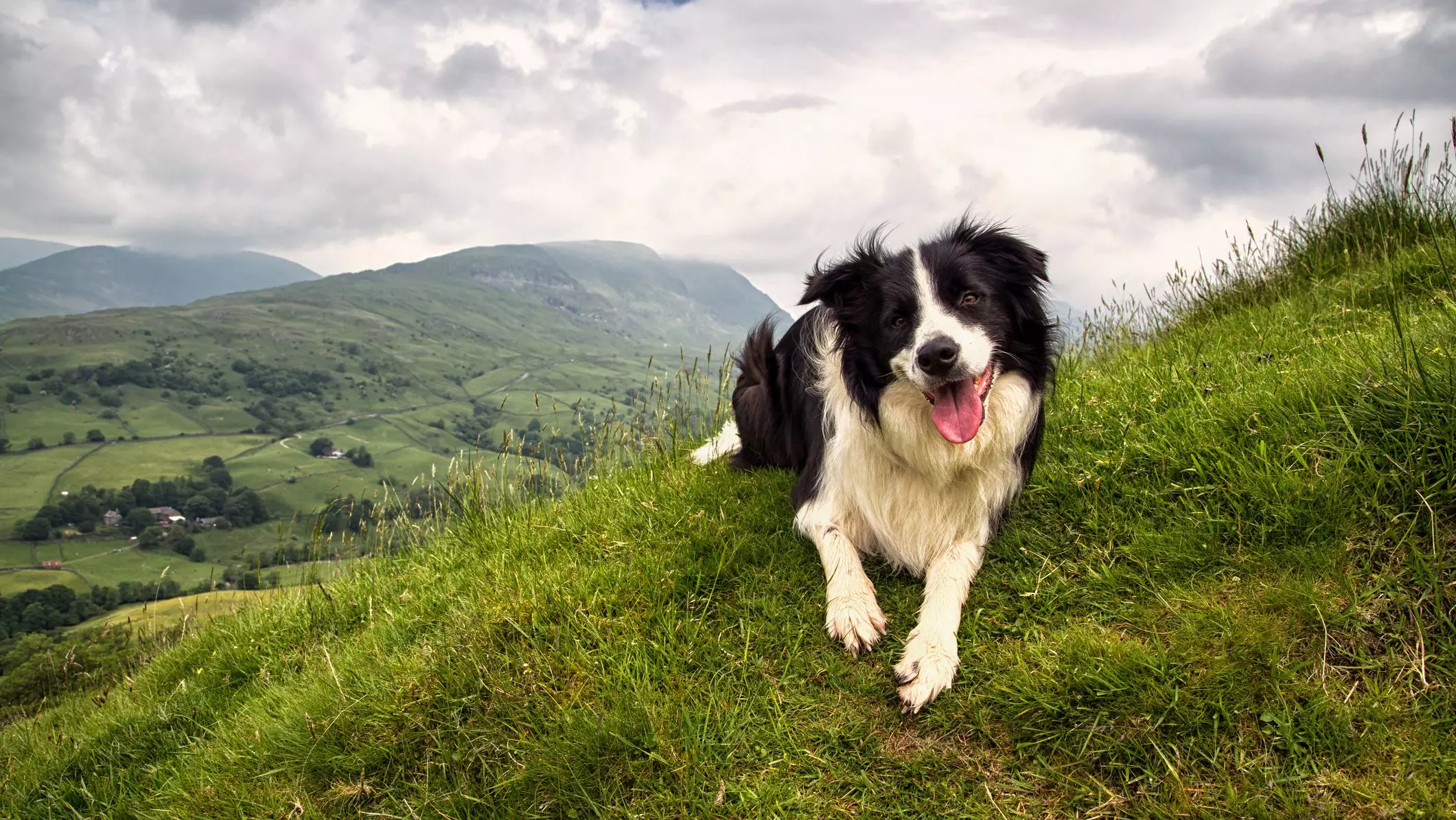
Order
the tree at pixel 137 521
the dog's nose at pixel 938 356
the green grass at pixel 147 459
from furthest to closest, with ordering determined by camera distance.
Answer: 1. the green grass at pixel 147 459
2. the tree at pixel 137 521
3. the dog's nose at pixel 938 356

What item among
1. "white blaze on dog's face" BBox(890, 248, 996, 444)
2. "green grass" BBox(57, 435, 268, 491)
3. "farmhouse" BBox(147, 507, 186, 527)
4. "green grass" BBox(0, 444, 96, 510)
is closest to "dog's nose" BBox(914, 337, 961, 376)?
"white blaze on dog's face" BBox(890, 248, 996, 444)

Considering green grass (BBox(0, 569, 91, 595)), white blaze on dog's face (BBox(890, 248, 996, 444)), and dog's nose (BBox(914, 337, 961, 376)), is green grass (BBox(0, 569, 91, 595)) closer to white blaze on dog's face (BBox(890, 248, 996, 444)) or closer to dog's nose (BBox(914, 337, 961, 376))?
white blaze on dog's face (BBox(890, 248, 996, 444))

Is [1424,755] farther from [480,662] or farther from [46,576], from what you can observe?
[46,576]

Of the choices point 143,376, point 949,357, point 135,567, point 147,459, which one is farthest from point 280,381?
point 949,357

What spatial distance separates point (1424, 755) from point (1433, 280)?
527cm

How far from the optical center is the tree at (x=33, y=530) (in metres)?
104

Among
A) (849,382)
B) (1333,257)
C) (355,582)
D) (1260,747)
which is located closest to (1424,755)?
(1260,747)

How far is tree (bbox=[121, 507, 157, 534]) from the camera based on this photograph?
108 metres

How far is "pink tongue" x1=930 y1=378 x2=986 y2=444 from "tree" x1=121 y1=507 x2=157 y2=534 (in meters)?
132

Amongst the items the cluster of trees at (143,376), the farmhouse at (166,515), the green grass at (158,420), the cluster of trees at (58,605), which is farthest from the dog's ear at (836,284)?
the cluster of trees at (143,376)

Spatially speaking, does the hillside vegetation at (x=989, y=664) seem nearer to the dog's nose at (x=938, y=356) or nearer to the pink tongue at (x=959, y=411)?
the pink tongue at (x=959, y=411)

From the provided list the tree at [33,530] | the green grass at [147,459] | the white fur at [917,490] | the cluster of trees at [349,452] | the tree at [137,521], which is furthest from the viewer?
the cluster of trees at [349,452]

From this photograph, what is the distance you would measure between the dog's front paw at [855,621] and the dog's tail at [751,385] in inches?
92.7

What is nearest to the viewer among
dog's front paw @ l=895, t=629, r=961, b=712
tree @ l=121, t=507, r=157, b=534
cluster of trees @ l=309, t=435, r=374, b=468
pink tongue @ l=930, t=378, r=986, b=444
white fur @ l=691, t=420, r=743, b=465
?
dog's front paw @ l=895, t=629, r=961, b=712
